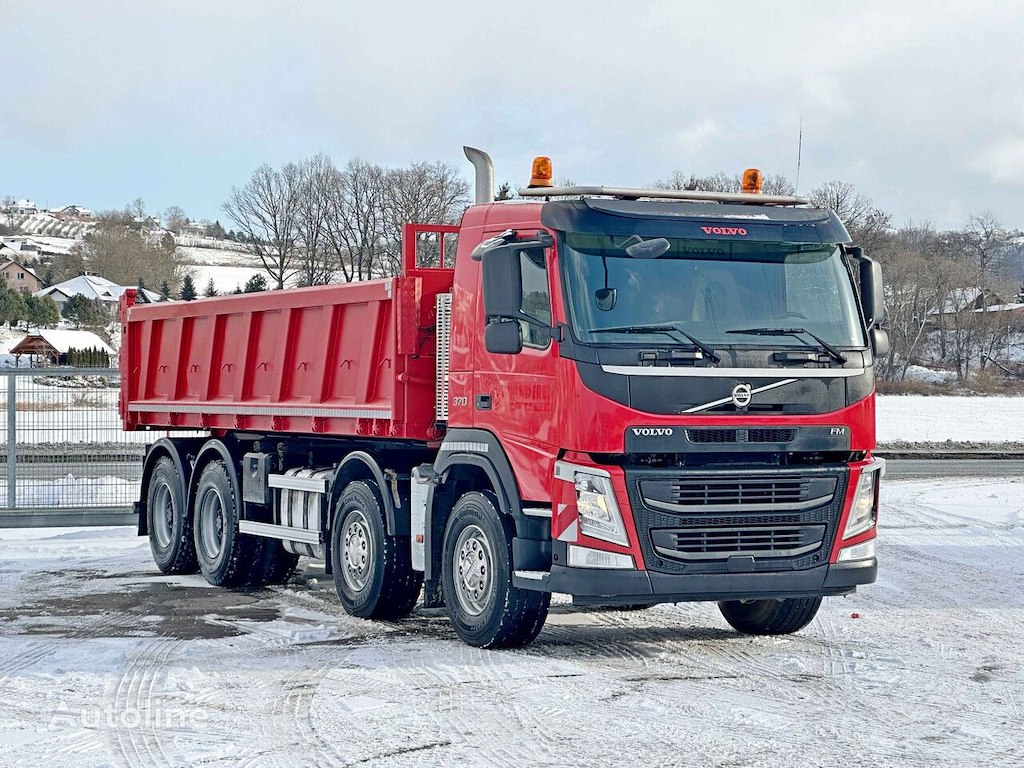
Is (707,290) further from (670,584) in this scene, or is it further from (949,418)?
(949,418)

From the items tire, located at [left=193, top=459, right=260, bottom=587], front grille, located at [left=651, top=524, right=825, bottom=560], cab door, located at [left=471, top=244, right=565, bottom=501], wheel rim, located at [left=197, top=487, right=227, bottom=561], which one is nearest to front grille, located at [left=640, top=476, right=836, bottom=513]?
front grille, located at [left=651, top=524, right=825, bottom=560]

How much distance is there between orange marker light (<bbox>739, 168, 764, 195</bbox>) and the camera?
9.76 meters

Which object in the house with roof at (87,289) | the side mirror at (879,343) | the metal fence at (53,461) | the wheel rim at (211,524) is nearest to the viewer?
the side mirror at (879,343)

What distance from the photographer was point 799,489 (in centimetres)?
827

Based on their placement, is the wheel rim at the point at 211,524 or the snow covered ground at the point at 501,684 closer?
the snow covered ground at the point at 501,684

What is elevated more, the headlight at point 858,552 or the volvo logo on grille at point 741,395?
the volvo logo on grille at point 741,395

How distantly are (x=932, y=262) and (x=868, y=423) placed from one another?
9004 centimetres

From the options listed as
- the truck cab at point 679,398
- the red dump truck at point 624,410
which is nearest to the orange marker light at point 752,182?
the red dump truck at point 624,410

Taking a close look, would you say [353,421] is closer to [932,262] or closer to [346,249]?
[346,249]

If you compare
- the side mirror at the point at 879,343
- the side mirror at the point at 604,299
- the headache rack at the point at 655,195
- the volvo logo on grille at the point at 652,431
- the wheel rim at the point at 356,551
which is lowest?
the wheel rim at the point at 356,551

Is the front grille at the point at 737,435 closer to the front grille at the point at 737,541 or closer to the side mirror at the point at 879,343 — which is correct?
the front grille at the point at 737,541

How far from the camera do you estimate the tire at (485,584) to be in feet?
27.7

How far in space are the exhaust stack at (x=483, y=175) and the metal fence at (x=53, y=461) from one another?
7937 millimetres

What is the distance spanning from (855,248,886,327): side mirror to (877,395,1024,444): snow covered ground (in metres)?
23.7
